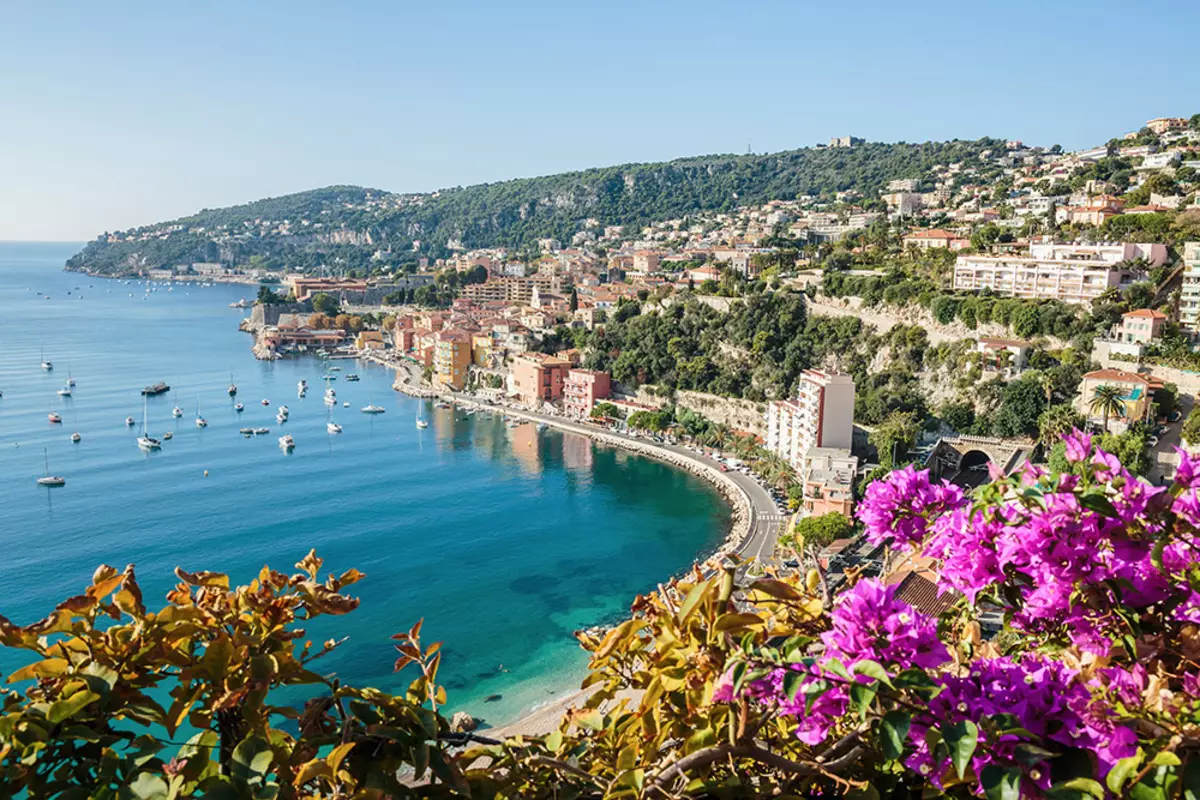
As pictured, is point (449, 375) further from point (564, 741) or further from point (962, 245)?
point (564, 741)

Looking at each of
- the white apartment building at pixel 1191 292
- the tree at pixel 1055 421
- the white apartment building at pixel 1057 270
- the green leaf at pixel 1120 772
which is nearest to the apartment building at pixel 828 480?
the tree at pixel 1055 421

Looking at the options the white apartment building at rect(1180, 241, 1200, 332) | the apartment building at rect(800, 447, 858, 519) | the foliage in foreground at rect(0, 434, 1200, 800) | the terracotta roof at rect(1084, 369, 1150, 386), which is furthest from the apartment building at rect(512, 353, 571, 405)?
the foliage in foreground at rect(0, 434, 1200, 800)

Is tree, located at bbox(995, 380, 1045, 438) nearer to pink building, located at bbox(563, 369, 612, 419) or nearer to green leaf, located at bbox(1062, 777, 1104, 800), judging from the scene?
pink building, located at bbox(563, 369, 612, 419)

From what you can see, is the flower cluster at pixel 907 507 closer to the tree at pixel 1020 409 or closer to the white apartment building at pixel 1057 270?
the tree at pixel 1020 409

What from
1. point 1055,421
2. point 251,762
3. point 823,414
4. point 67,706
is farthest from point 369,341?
point 251,762

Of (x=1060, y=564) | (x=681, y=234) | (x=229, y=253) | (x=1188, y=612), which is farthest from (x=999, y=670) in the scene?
(x=229, y=253)
